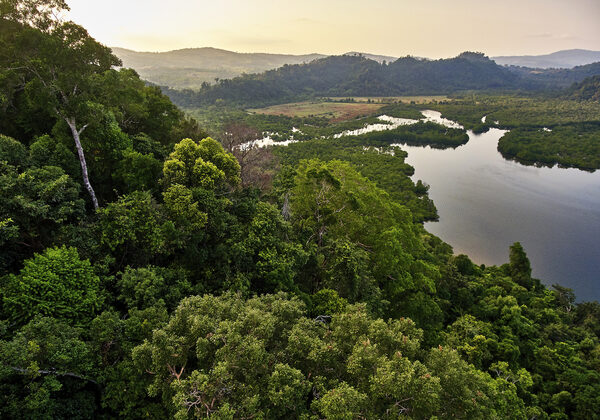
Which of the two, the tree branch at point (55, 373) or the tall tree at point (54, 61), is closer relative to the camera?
the tree branch at point (55, 373)

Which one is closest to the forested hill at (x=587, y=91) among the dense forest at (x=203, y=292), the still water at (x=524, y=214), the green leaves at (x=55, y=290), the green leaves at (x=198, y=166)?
the still water at (x=524, y=214)

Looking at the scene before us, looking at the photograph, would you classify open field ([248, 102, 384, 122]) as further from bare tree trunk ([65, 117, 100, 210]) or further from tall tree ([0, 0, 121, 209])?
bare tree trunk ([65, 117, 100, 210])

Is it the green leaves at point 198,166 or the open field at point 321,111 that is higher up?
the open field at point 321,111

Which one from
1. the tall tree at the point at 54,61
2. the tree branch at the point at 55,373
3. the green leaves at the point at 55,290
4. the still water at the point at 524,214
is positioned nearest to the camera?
the tree branch at the point at 55,373

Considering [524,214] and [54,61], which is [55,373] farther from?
[524,214]

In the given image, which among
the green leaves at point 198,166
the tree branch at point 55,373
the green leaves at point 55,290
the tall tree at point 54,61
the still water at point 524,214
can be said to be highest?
the tall tree at point 54,61

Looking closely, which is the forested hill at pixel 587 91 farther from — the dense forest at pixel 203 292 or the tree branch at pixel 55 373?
the tree branch at pixel 55 373

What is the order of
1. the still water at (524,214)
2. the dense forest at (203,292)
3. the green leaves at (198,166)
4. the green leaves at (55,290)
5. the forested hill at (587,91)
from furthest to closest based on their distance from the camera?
the forested hill at (587,91), the still water at (524,214), the green leaves at (198,166), the green leaves at (55,290), the dense forest at (203,292)

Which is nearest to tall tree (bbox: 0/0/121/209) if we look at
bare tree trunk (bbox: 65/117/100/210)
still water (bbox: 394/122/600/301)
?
bare tree trunk (bbox: 65/117/100/210)
